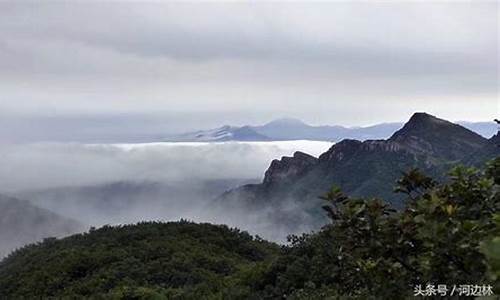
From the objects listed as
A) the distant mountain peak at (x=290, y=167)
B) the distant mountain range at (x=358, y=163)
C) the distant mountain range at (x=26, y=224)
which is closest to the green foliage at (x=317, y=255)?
the distant mountain range at (x=358, y=163)

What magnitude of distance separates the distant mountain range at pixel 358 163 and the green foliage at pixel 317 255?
49.3 meters

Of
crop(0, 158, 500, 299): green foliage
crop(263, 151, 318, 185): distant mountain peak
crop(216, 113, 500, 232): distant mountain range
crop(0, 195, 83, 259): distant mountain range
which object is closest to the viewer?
crop(0, 158, 500, 299): green foliage

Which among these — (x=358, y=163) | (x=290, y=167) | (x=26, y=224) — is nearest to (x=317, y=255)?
(x=358, y=163)

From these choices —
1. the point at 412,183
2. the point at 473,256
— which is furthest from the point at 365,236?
the point at 473,256

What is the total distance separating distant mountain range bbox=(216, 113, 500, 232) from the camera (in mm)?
84250

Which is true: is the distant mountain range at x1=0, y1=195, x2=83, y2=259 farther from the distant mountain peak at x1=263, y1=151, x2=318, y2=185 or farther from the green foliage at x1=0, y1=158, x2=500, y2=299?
the green foliage at x1=0, y1=158, x2=500, y2=299

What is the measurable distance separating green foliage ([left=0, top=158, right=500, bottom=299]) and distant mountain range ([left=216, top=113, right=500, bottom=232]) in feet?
162

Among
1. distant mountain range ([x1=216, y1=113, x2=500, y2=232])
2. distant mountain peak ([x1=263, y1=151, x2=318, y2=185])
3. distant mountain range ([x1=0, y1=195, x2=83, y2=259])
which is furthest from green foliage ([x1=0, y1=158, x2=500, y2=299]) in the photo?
distant mountain range ([x1=0, y1=195, x2=83, y2=259])

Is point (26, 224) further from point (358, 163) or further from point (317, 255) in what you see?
point (317, 255)

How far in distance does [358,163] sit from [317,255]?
263 ft

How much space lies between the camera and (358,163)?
91688 mm

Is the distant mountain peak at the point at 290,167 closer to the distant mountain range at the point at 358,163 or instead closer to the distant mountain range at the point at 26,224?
the distant mountain range at the point at 358,163

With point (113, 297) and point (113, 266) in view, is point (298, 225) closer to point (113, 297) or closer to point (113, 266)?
point (113, 266)

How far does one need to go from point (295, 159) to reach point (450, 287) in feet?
334
